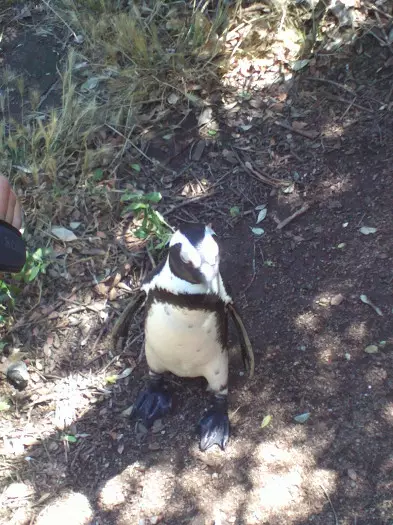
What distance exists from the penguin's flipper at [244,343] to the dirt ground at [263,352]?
0.17 m

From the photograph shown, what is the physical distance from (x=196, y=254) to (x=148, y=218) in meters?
1.21

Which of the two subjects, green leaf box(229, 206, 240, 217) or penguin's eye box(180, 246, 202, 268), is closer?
penguin's eye box(180, 246, 202, 268)

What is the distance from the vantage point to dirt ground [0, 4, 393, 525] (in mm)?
2525

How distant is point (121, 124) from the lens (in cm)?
387

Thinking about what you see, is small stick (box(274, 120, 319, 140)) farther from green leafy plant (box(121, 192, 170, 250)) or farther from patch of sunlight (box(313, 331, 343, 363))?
patch of sunlight (box(313, 331, 343, 363))

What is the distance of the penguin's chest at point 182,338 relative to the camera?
2463 mm

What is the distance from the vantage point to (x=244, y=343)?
265 centimetres

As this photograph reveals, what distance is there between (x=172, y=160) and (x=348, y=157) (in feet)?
3.29

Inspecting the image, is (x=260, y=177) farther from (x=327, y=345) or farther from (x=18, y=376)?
(x=18, y=376)

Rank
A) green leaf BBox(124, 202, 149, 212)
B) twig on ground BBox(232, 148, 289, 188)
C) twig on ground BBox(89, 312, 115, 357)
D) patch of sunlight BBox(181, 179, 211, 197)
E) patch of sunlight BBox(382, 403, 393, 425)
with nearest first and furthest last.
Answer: patch of sunlight BBox(382, 403, 393, 425)
twig on ground BBox(89, 312, 115, 357)
green leaf BBox(124, 202, 149, 212)
twig on ground BBox(232, 148, 289, 188)
patch of sunlight BBox(181, 179, 211, 197)

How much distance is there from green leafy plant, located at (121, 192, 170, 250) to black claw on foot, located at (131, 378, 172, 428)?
0.76 meters

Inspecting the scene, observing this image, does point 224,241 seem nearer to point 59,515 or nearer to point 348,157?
point 348,157

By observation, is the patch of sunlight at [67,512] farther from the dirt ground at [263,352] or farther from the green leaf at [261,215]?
the green leaf at [261,215]

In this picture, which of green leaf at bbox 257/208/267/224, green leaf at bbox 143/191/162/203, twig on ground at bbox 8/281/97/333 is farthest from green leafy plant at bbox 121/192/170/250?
green leaf at bbox 257/208/267/224
